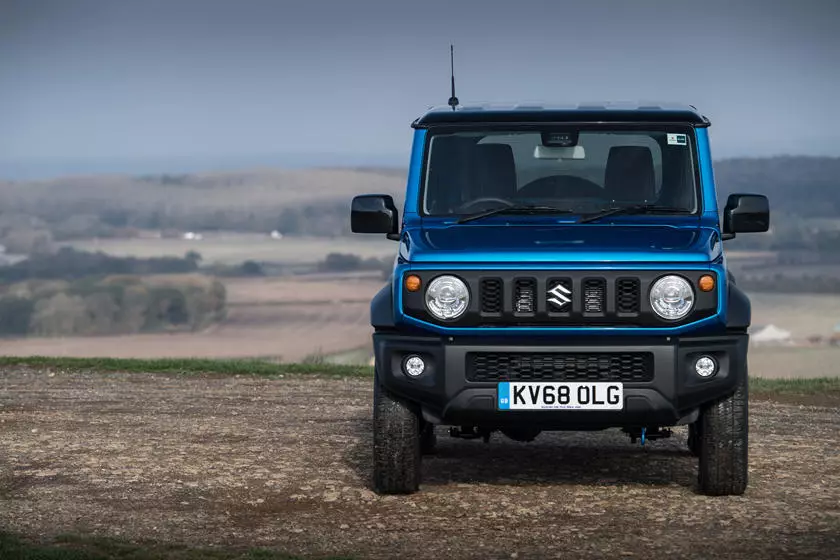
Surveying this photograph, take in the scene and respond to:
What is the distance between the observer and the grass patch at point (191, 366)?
58.7 ft

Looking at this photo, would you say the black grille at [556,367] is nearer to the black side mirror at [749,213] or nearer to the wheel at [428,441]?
the black side mirror at [749,213]

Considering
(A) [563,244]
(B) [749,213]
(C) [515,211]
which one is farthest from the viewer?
(C) [515,211]

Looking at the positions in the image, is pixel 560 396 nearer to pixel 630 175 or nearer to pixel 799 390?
pixel 630 175

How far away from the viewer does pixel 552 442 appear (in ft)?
39.8

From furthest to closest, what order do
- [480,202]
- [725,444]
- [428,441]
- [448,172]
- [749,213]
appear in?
[428,441]
[448,172]
[480,202]
[749,213]
[725,444]

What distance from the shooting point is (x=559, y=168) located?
9.99m

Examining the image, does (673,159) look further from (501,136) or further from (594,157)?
(501,136)

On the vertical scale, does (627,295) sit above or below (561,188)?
below

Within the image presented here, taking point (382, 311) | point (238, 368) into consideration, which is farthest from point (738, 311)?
point (238, 368)

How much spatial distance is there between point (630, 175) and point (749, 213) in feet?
2.80

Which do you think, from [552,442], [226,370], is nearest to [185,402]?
[226,370]

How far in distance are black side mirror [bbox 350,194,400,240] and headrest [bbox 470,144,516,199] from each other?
0.58 metres

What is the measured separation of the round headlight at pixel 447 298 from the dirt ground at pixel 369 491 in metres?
1.19

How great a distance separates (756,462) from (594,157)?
2689 millimetres
